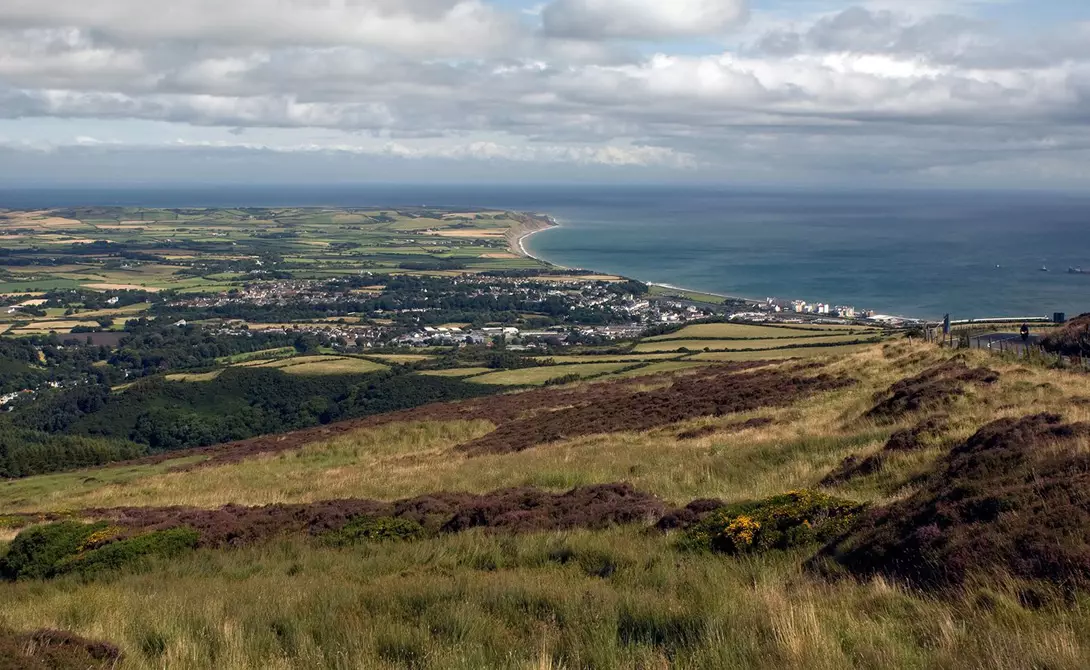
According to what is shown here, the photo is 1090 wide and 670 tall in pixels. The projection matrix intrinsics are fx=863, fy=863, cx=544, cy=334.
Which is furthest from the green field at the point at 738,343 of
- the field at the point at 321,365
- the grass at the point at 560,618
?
the grass at the point at 560,618

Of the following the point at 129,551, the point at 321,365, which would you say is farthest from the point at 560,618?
the point at 321,365

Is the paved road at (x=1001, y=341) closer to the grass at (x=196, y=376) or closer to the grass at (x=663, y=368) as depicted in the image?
the grass at (x=663, y=368)

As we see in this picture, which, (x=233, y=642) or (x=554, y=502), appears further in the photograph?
(x=554, y=502)

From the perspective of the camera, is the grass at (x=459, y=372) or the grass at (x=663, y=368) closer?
the grass at (x=663, y=368)

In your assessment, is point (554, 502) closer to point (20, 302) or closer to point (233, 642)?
point (233, 642)

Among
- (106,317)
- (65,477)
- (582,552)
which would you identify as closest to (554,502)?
(582,552)

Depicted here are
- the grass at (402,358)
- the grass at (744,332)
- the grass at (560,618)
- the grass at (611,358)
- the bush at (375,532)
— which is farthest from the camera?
the grass at (402,358)
